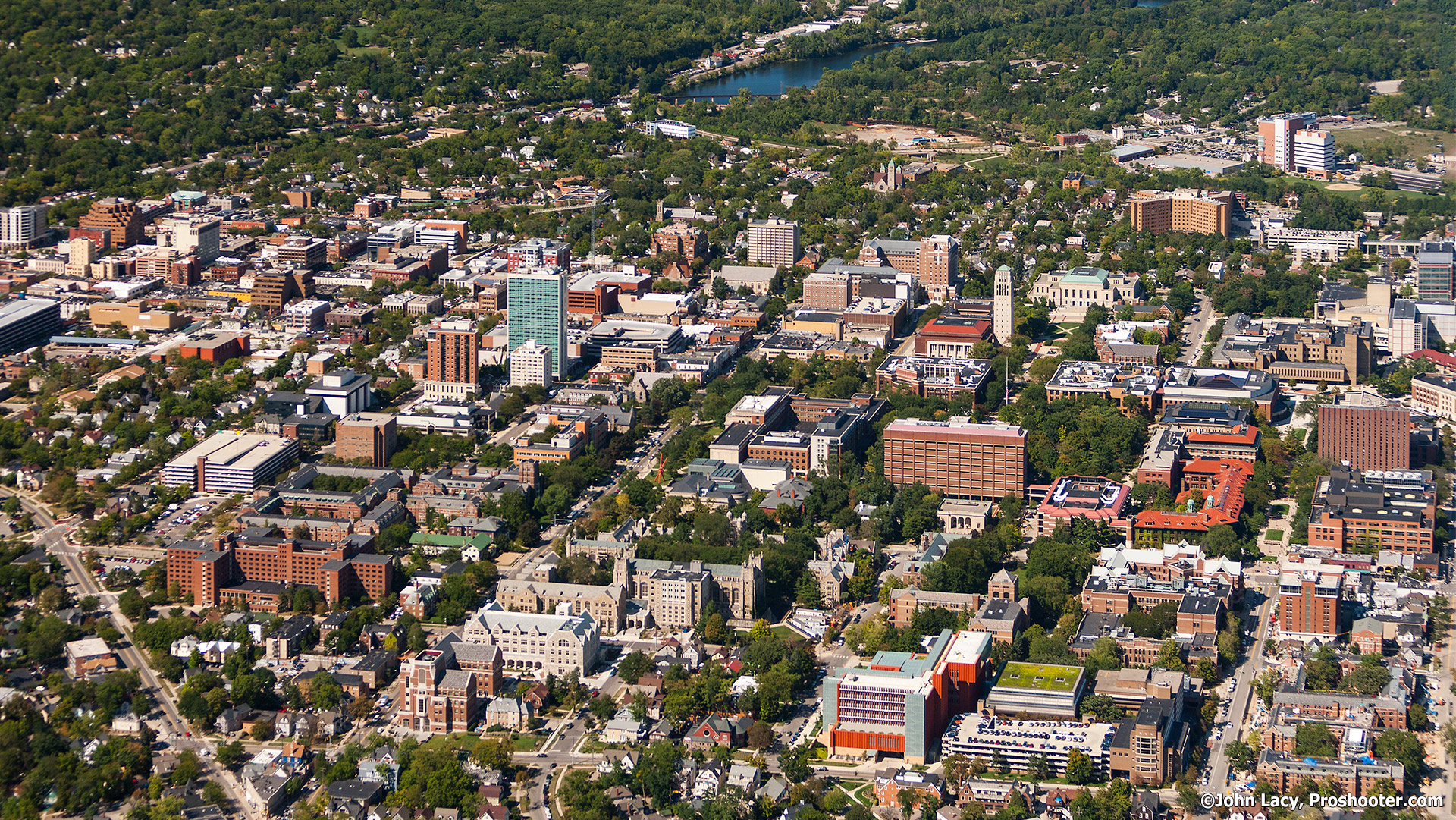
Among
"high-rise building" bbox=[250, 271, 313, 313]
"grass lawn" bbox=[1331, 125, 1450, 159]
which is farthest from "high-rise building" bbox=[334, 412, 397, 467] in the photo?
"grass lawn" bbox=[1331, 125, 1450, 159]

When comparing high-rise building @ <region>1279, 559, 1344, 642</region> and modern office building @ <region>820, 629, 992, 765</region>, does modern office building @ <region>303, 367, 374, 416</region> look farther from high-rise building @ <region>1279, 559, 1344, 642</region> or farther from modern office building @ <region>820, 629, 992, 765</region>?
high-rise building @ <region>1279, 559, 1344, 642</region>

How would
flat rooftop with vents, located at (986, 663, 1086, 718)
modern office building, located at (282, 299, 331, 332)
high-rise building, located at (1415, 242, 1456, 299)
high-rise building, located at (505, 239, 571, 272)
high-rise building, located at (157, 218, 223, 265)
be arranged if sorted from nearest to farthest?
flat rooftop with vents, located at (986, 663, 1086, 718) → high-rise building, located at (1415, 242, 1456, 299) → modern office building, located at (282, 299, 331, 332) → high-rise building, located at (505, 239, 571, 272) → high-rise building, located at (157, 218, 223, 265)

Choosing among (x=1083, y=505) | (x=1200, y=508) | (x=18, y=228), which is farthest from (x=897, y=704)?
(x=18, y=228)

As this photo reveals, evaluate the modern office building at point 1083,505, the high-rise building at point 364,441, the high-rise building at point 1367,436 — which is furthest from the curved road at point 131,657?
the high-rise building at point 1367,436

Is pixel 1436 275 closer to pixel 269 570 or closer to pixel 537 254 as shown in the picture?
pixel 537 254

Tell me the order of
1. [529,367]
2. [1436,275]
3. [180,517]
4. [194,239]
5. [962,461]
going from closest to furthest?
[180,517], [962,461], [529,367], [1436,275], [194,239]

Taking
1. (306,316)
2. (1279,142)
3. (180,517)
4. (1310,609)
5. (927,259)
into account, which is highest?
(1279,142)
